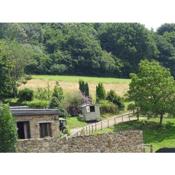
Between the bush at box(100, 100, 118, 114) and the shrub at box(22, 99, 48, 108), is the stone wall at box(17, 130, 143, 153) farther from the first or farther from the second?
the shrub at box(22, 99, 48, 108)

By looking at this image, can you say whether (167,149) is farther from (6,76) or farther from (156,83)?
(6,76)

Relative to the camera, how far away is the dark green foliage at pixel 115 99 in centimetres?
1513

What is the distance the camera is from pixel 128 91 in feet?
49.8

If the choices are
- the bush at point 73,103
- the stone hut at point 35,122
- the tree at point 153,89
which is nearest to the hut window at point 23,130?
the stone hut at point 35,122

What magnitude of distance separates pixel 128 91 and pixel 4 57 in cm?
227

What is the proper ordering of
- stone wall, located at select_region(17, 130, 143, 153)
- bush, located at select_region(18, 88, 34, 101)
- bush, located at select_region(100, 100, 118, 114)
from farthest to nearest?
bush, located at select_region(100, 100, 118, 114)
bush, located at select_region(18, 88, 34, 101)
stone wall, located at select_region(17, 130, 143, 153)

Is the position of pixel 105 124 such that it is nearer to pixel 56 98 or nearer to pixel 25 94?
pixel 56 98

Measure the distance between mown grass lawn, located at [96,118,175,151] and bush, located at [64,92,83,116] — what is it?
1.91 feet

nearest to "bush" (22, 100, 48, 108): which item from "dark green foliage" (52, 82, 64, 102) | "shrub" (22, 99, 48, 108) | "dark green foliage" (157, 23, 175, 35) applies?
"shrub" (22, 99, 48, 108)

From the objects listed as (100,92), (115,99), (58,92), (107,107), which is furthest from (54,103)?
(115,99)

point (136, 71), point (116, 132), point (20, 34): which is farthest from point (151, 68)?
point (20, 34)

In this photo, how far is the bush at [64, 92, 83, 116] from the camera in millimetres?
15188

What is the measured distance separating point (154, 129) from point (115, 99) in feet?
2.85

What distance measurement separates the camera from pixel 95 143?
1503cm
